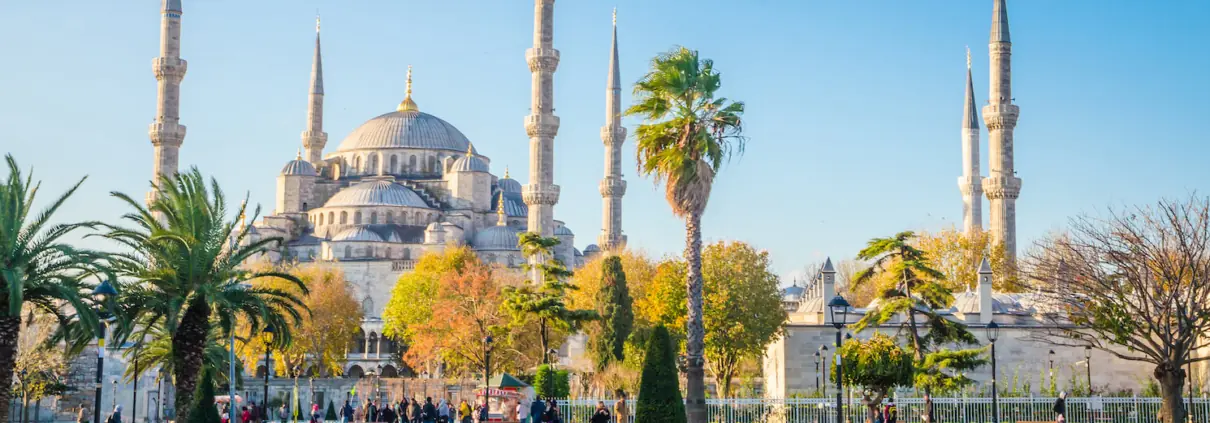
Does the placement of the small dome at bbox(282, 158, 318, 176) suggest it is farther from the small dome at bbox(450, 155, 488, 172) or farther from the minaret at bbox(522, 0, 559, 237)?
the minaret at bbox(522, 0, 559, 237)

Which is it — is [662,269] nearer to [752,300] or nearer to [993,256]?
[752,300]

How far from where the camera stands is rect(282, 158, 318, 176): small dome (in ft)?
222

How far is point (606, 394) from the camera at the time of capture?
32.2 metres

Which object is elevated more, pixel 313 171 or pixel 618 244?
pixel 313 171

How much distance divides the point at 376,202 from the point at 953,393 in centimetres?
4150

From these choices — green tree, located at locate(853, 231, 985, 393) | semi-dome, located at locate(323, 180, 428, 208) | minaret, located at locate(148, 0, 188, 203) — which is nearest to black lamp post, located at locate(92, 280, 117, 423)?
green tree, located at locate(853, 231, 985, 393)

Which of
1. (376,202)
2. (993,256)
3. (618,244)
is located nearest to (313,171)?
(376,202)

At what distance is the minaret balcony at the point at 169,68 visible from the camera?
47.9 meters

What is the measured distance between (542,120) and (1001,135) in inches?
623

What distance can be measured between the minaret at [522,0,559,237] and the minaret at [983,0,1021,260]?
1503 centimetres

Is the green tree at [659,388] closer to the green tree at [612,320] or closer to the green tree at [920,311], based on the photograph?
the green tree at [920,311]

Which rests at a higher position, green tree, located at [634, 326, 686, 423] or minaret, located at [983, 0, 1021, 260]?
minaret, located at [983, 0, 1021, 260]

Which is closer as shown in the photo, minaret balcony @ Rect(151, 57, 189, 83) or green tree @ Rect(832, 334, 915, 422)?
green tree @ Rect(832, 334, 915, 422)

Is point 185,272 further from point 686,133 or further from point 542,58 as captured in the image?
point 542,58
